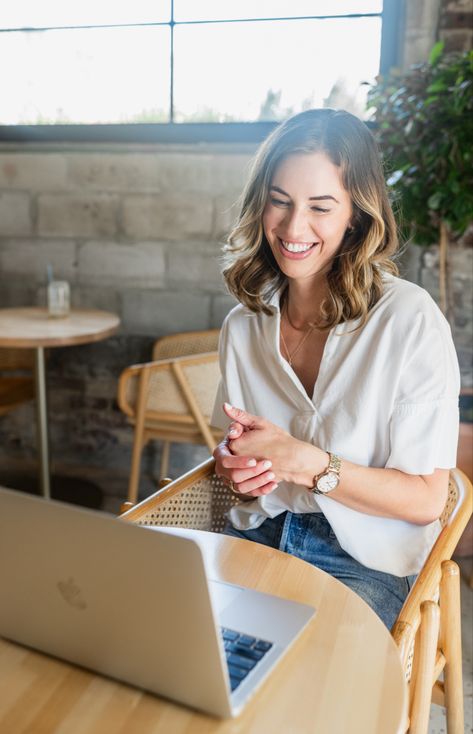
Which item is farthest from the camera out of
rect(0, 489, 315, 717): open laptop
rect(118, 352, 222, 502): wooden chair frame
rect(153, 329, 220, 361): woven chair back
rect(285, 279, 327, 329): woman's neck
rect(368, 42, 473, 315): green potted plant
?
rect(153, 329, 220, 361): woven chair back

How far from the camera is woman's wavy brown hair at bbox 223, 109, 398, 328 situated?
142 cm

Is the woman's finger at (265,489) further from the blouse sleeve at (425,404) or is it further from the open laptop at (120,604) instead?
the open laptop at (120,604)

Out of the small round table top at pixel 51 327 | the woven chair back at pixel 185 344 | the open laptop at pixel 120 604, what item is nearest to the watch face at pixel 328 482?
the open laptop at pixel 120 604

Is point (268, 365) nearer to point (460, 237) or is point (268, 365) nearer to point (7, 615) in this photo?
point (7, 615)

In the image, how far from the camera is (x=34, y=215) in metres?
3.49

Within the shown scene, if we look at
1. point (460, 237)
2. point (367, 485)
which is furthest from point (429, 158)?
point (367, 485)

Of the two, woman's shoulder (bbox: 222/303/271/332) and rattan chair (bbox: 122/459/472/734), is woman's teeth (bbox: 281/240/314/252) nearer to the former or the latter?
woman's shoulder (bbox: 222/303/271/332)

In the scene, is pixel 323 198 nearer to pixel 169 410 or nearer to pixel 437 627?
pixel 437 627

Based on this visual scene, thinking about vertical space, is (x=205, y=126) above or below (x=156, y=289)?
above

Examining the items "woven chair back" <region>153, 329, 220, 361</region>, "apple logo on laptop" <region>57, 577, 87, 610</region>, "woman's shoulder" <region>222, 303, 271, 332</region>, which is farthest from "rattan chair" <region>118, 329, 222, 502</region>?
"apple logo on laptop" <region>57, 577, 87, 610</region>

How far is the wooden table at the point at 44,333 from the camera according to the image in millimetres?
2729

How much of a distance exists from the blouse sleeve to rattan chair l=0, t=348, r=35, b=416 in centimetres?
209

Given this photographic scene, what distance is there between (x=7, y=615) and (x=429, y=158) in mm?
2156

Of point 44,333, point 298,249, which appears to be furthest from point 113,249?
point 298,249
